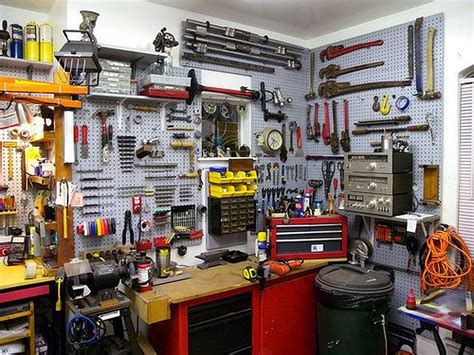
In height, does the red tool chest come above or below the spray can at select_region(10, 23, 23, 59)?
below

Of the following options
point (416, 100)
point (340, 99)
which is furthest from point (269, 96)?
point (416, 100)

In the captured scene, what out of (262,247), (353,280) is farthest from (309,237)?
(353,280)

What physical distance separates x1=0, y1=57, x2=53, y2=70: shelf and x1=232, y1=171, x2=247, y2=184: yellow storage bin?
5.65 feet

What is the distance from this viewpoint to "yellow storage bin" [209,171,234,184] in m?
3.05

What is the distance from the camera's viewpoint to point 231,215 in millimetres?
3121

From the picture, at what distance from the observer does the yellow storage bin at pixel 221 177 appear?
3054 millimetres

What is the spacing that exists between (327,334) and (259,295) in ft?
1.84

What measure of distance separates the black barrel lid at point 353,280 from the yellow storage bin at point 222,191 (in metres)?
0.92

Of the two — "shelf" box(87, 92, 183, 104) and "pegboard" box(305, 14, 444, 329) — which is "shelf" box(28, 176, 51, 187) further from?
"pegboard" box(305, 14, 444, 329)

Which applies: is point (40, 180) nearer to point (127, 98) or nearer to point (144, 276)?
point (127, 98)

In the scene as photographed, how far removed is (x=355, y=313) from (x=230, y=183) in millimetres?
1325

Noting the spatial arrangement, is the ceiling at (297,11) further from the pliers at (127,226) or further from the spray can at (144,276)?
the spray can at (144,276)

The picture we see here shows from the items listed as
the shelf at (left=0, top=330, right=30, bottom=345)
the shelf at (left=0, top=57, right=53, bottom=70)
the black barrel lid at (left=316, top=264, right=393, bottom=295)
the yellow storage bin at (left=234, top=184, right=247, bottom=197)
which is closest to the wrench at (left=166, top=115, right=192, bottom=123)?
the yellow storage bin at (left=234, top=184, right=247, bottom=197)

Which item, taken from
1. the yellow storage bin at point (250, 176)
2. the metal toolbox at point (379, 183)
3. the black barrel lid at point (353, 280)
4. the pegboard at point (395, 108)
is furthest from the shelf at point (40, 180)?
the pegboard at point (395, 108)
